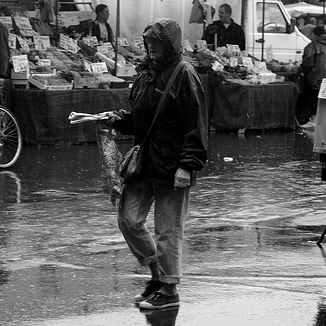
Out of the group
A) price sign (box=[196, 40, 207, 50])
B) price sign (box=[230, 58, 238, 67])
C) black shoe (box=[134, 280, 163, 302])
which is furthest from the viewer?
price sign (box=[196, 40, 207, 50])

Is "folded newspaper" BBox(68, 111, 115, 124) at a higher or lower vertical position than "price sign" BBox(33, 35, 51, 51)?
lower

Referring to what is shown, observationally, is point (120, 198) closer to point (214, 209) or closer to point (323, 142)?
point (323, 142)

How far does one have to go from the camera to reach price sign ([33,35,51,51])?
48.7ft

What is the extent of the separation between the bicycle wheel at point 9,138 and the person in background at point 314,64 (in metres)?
7.53

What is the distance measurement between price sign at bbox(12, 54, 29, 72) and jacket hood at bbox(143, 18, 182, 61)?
829 cm

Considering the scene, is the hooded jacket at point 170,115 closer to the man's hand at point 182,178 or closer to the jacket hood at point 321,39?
the man's hand at point 182,178

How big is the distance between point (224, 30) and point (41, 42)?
14.9 feet

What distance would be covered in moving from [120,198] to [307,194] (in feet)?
15.2

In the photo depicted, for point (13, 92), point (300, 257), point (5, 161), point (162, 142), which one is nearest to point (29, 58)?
point (13, 92)

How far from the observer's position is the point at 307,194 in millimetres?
9570

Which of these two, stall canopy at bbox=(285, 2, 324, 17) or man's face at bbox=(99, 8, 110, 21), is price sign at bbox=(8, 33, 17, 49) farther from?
stall canopy at bbox=(285, 2, 324, 17)

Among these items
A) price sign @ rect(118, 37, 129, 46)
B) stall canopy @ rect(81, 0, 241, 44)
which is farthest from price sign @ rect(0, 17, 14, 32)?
stall canopy @ rect(81, 0, 241, 44)

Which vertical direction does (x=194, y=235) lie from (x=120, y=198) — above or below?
below

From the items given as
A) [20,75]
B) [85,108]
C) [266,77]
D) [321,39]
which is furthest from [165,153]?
[321,39]
